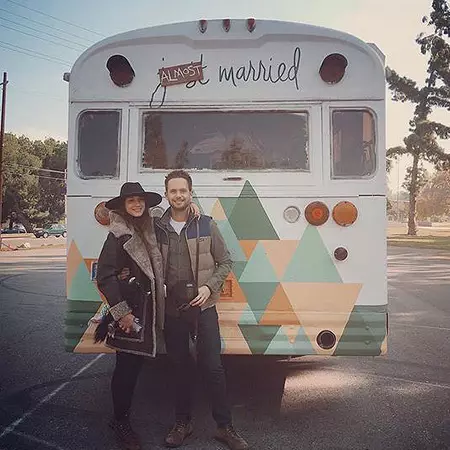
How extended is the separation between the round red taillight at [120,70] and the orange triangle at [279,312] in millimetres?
1911

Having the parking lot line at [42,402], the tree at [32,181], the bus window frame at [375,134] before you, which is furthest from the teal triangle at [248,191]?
the tree at [32,181]

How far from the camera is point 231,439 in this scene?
11.8 ft

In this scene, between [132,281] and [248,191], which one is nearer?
[132,281]

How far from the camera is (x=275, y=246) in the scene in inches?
155

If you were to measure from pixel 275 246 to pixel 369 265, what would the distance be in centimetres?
70

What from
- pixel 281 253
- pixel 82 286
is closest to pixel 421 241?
pixel 281 253

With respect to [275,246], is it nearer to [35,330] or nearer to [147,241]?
[147,241]

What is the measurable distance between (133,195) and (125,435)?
1.64 metres

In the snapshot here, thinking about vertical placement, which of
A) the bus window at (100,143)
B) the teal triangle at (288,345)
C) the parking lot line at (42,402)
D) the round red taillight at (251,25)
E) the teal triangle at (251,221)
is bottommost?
the parking lot line at (42,402)

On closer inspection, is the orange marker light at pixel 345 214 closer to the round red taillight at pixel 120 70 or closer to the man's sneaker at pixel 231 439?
the man's sneaker at pixel 231 439

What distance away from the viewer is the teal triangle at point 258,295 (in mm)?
3934

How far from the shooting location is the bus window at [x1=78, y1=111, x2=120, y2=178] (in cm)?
408

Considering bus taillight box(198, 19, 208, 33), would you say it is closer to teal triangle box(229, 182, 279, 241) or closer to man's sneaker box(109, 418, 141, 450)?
teal triangle box(229, 182, 279, 241)

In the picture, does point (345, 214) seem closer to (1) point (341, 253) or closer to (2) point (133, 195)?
(1) point (341, 253)
